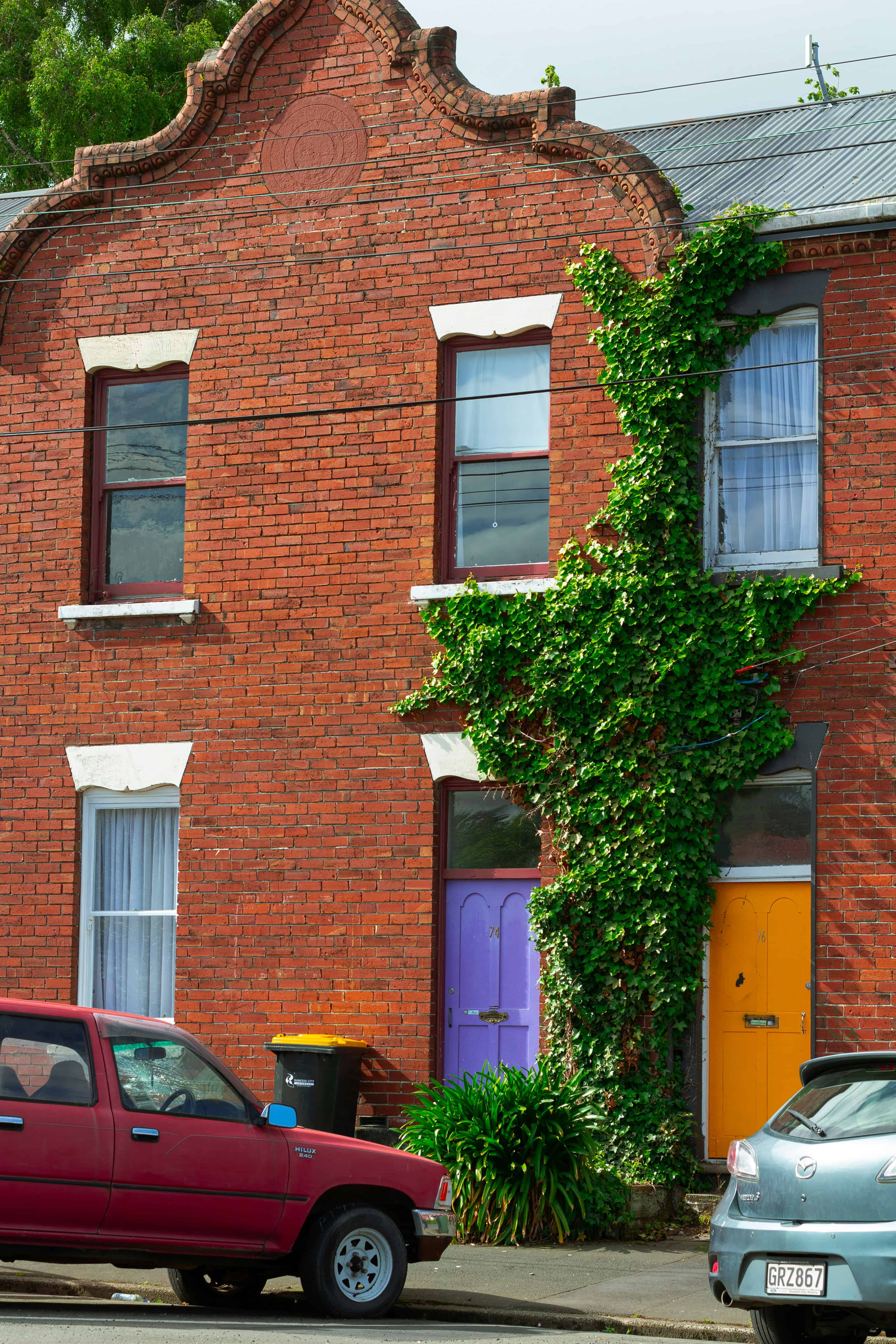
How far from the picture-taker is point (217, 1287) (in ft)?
31.9

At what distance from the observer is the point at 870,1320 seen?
7.30 metres

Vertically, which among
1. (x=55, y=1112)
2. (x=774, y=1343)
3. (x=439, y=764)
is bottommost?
(x=774, y=1343)

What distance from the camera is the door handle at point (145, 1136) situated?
8641 mm

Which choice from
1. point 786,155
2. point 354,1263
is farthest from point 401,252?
point 354,1263

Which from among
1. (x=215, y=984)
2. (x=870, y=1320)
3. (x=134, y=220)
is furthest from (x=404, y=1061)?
(x=134, y=220)

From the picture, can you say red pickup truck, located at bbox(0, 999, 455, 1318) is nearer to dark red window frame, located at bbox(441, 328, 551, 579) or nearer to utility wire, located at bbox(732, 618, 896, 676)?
utility wire, located at bbox(732, 618, 896, 676)

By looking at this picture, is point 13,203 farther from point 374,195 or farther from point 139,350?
point 374,195

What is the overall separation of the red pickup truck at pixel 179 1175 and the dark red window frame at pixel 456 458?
5.47m

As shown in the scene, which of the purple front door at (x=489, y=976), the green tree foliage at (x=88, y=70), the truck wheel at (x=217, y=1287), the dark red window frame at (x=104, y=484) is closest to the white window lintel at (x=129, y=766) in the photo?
the dark red window frame at (x=104, y=484)

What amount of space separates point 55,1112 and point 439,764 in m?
5.50

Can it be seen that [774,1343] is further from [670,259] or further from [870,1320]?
[670,259]

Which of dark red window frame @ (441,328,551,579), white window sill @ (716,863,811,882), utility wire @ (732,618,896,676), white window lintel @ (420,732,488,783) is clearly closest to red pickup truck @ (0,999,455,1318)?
white window sill @ (716,863,811,882)

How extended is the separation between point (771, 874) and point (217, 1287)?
5.09 meters

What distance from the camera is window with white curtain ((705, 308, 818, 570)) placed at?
1305 cm
